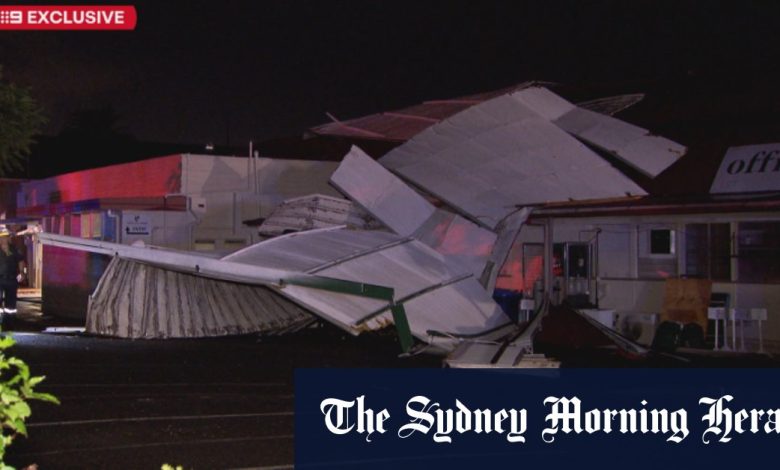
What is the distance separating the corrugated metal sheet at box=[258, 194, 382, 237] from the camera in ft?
64.0

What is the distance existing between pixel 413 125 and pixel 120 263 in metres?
9.18

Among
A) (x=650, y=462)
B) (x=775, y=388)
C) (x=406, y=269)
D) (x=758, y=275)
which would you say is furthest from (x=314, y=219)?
(x=650, y=462)

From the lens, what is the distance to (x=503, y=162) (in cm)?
1938

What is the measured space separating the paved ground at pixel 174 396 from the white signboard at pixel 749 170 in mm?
6310

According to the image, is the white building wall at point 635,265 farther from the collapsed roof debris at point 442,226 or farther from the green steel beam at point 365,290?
the green steel beam at point 365,290

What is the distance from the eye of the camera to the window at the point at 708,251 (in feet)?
57.2

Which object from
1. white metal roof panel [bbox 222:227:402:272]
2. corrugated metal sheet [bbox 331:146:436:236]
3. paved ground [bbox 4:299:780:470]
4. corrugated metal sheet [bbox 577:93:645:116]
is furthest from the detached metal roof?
paved ground [bbox 4:299:780:470]

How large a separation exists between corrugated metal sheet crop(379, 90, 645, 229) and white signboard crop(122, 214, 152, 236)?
5.52 meters

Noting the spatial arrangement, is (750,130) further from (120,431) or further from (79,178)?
(79,178)

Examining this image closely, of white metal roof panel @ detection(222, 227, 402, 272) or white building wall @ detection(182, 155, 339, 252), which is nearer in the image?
white metal roof panel @ detection(222, 227, 402, 272)

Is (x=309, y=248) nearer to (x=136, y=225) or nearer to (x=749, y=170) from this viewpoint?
(x=136, y=225)

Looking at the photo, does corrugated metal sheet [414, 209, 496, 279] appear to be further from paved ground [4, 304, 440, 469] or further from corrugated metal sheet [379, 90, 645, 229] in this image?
paved ground [4, 304, 440, 469]

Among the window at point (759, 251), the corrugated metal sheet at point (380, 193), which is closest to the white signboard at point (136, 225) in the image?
the corrugated metal sheet at point (380, 193)

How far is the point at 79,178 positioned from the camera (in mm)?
28656
